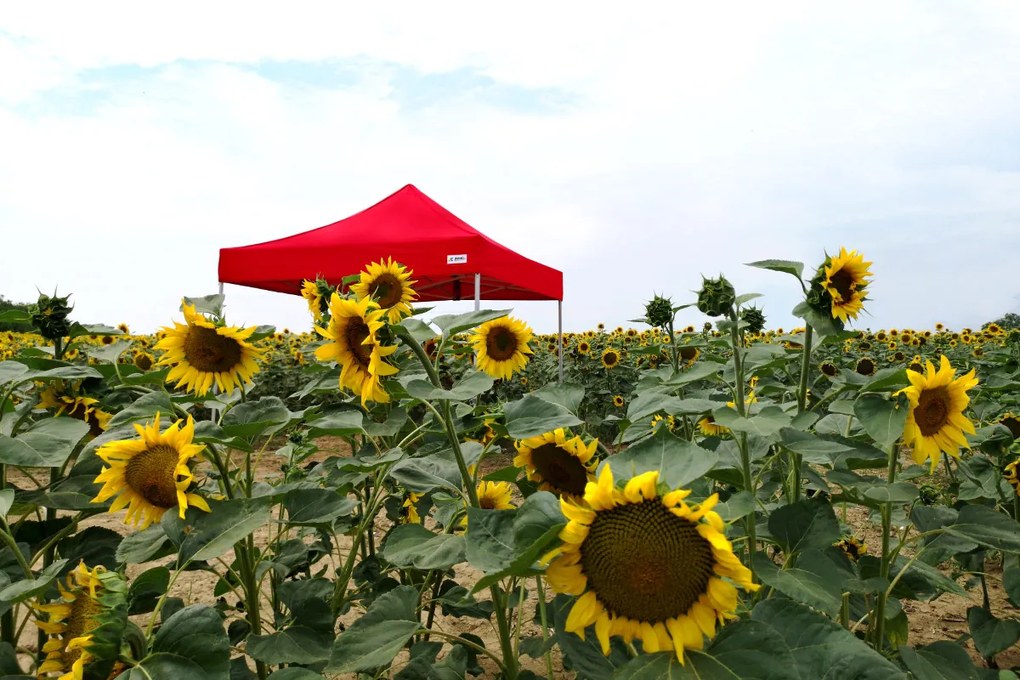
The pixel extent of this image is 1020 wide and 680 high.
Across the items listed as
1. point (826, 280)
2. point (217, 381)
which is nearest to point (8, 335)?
point (217, 381)

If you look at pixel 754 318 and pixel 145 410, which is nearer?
pixel 145 410

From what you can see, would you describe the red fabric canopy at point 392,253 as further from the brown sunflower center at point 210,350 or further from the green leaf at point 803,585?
the green leaf at point 803,585

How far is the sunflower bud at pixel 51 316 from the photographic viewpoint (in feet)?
5.18

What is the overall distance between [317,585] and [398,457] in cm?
39

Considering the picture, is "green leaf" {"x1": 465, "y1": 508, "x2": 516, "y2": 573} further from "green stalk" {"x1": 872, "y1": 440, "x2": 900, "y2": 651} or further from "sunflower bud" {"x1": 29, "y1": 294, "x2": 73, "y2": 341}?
"sunflower bud" {"x1": 29, "y1": 294, "x2": 73, "y2": 341}

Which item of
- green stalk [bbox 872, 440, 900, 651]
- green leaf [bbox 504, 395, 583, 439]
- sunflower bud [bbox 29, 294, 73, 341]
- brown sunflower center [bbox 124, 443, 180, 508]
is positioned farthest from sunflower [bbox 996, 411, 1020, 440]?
sunflower bud [bbox 29, 294, 73, 341]

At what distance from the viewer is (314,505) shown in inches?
49.6

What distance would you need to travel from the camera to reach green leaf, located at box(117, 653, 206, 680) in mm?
907

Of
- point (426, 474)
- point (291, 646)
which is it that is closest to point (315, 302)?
point (426, 474)

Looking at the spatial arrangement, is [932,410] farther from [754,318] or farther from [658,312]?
[658,312]

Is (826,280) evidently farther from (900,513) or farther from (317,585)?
(317,585)

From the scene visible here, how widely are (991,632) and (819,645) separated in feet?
4.21

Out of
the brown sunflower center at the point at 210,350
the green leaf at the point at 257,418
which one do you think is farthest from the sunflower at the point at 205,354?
the green leaf at the point at 257,418

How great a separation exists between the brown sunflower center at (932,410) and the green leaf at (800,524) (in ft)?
1.05
